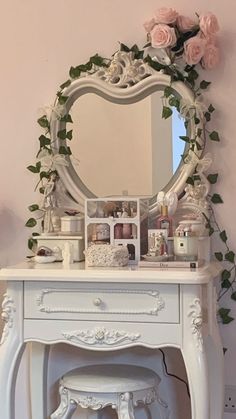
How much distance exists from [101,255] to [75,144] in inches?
20.0

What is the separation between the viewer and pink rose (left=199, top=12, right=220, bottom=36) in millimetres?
2027

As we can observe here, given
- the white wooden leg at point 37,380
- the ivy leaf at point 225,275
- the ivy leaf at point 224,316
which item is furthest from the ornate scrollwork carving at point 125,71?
the white wooden leg at point 37,380

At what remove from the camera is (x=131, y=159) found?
7.05 ft

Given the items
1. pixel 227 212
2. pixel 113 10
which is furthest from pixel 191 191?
pixel 113 10

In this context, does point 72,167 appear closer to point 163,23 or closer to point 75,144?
point 75,144

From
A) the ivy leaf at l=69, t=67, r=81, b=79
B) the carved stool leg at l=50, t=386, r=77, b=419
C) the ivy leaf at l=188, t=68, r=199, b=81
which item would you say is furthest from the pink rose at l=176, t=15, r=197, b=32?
the carved stool leg at l=50, t=386, r=77, b=419

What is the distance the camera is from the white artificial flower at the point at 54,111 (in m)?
2.18

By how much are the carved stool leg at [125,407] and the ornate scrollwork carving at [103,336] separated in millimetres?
206

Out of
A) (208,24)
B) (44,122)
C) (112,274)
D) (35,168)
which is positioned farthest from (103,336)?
(208,24)

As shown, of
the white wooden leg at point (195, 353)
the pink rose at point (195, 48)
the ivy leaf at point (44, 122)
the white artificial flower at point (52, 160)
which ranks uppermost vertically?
the pink rose at point (195, 48)

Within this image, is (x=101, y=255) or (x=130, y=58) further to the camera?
(x=130, y=58)

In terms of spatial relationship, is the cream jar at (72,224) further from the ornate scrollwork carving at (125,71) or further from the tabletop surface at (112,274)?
the ornate scrollwork carving at (125,71)

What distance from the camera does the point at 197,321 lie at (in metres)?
1.69

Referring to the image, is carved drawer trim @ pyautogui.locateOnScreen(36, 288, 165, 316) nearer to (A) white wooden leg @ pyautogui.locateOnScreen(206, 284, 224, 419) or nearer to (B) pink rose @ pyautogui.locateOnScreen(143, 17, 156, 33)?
(A) white wooden leg @ pyautogui.locateOnScreen(206, 284, 224, 419)
